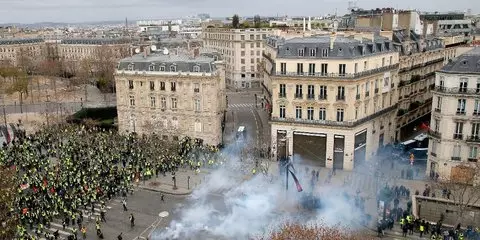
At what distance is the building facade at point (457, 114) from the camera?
144 ft

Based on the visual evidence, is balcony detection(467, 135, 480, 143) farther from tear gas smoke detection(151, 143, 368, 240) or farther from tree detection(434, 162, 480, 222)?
tear gas smoke detection(151, 143, 368, 240)

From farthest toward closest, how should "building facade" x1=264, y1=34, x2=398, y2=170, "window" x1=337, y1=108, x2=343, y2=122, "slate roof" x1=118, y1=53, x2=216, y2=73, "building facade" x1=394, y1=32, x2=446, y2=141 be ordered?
"building facade" x1=394, y1=32, x2=446, y2=141
"slate roof" x1=118, y1=53, x2=216, y2=73
"window" x1=337, y1=108, x2=343, y2=122
"building facade" x1=264, y1=34, x2=398, y2=170

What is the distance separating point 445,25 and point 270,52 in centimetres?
5708

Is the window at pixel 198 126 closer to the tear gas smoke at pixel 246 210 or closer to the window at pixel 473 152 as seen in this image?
the tear gas smoke at pixel 246 210

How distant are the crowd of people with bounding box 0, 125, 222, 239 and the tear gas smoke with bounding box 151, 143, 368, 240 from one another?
246 inches

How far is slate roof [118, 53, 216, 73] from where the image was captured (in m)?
59.8

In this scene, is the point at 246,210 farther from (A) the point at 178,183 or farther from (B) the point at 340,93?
(B) the point at 340,93

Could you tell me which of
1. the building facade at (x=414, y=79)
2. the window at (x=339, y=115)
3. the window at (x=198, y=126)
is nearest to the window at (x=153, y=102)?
the window at (x=198, y=126)

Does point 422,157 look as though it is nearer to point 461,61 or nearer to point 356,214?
point 461,61

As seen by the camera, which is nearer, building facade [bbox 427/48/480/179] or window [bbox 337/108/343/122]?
building facade [bbox 427/48/480/179]

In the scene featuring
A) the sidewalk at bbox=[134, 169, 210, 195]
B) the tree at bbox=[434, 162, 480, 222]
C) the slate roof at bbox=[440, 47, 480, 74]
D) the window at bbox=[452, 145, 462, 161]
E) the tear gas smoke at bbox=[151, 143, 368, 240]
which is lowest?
the sidewalk at bbox=[134, 169, 210, 195]

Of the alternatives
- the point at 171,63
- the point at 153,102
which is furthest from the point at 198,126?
the point at 171,63

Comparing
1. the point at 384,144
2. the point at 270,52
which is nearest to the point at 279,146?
the point at 384,144

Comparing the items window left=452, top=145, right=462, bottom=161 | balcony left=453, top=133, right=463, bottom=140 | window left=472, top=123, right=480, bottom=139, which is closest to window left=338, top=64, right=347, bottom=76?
balcony left=453, top=133, right=463, bottom=140
